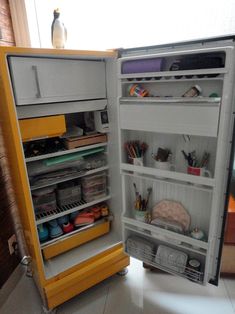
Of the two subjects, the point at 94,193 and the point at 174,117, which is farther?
the point at 94,193

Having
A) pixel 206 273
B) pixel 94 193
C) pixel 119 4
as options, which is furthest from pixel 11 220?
pixel 119 4

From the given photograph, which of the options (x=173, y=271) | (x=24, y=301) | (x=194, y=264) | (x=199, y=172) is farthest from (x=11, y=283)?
(x=199, y=172)

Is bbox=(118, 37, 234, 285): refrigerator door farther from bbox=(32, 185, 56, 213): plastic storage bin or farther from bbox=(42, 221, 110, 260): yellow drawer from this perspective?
bbox=(32, 185, 56, 213): plastic storage bin

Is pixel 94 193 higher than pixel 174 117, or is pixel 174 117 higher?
pixel 174 117

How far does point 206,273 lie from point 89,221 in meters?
0.75

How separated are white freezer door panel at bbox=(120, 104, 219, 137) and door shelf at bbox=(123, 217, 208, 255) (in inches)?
19.6

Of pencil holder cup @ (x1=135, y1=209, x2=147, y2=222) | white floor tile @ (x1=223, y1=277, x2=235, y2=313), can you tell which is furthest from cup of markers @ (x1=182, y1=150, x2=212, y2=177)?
white floor tile @ (x1=223, y1=277, x2=235, y2=313)

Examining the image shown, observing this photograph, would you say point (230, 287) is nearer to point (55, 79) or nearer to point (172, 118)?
point (172, 118)

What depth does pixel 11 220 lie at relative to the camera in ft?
4.88

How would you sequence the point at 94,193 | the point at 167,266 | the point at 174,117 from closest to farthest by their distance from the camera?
the point at 174,117
the point at 167,266
the point at 94,193

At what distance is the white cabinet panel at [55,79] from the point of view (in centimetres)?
97

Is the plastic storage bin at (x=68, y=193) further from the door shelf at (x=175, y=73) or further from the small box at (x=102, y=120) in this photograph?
the door shelf at (x=175, y=73)

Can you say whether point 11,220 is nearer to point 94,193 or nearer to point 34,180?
point 34,180

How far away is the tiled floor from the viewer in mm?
1325
